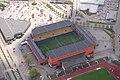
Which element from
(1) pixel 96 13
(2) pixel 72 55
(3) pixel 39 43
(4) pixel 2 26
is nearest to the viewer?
(2) pixel 72 55

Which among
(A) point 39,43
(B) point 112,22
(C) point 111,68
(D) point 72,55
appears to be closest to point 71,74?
(D) point 72,55

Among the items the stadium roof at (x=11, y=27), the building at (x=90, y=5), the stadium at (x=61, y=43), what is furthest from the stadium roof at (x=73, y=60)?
the building at (x=90, y=5)

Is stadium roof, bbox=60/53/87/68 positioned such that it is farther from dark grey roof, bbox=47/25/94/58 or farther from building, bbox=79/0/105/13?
building, bbox=79/0/105/13

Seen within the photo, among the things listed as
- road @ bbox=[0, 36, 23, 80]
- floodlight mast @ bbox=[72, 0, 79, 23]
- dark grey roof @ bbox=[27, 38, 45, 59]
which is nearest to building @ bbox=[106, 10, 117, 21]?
floodlight mast @ bbox=[72, 0, 79, 23]

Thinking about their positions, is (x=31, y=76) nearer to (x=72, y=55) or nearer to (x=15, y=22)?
(x=72, y=55)

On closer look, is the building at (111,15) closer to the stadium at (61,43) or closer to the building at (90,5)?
the building at (90,5)

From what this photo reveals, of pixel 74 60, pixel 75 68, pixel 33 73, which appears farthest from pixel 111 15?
pixel 33 73
